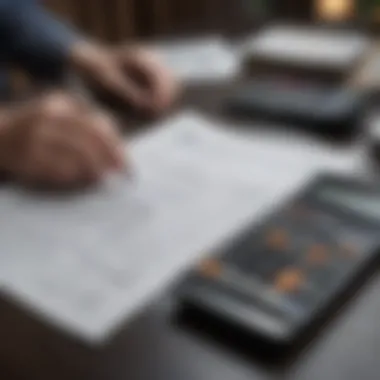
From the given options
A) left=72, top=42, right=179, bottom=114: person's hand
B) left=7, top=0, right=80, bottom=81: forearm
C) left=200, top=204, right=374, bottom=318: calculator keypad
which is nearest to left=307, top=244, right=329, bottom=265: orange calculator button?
left=200, top=204, right=374, bottom=318: calculator keypad

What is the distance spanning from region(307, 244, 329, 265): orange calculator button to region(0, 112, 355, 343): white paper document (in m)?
0.10

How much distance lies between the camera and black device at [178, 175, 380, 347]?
2.32ft

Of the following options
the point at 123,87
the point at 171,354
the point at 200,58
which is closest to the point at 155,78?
the point at 123,87

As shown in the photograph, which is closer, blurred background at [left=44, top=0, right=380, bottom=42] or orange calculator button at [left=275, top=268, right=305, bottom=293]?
orange calculator button at [left=275, top=268, right=305, bottom=293]

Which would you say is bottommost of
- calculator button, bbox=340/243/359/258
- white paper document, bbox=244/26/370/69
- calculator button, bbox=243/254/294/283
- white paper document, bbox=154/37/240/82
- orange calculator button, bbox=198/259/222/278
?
white paper document, bbox=154/37/240/82

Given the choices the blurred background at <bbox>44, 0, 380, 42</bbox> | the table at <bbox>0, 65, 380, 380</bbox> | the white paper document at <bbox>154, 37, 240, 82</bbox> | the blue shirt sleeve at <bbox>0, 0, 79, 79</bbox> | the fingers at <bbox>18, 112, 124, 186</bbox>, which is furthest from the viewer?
the blurred background at <bbox>44, 0, 380, 42</bbox>

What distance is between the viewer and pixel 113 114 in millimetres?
1197

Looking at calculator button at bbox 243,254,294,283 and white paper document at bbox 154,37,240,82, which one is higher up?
calculator button at bbox 243,254,294,283

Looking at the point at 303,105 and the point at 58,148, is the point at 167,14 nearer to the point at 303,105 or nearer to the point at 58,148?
the point at 303,105

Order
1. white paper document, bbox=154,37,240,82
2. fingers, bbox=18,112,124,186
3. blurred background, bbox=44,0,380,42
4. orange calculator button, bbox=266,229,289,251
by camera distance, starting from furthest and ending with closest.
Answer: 1. blurred background, bbox=44,0,380,42
2. white paper document, bbox=154,37,240,82
3. fingers, bbox=18,112,124,186
4. orange calculator button, bbox=266,229,289,251

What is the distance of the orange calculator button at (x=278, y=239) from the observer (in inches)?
31.1

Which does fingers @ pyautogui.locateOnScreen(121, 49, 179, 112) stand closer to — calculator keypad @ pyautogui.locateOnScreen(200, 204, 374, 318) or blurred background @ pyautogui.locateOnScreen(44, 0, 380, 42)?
blurred background @ pyautogui.locateOnScreen(44, 0, 380, 42)

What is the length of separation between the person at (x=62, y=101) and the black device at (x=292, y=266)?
0.78 ft

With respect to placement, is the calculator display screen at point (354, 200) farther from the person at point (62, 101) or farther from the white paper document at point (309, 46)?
the white paper document at point (309, 46)
